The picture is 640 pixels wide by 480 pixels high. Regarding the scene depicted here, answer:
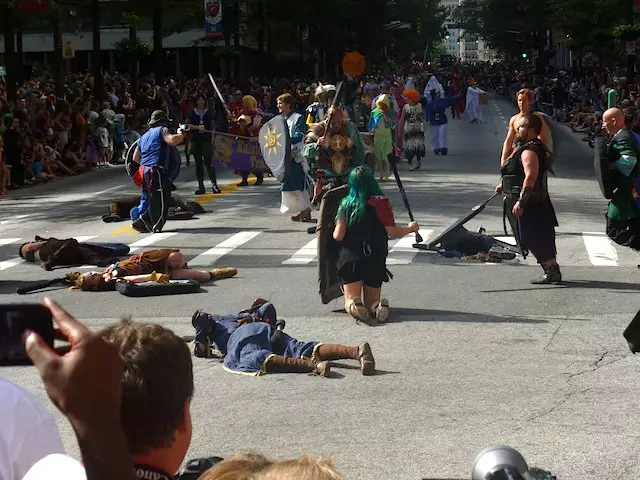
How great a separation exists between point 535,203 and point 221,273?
131 inches

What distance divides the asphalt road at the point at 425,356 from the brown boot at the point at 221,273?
0.51 ft

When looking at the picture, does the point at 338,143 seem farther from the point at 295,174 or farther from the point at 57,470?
the point at 57,470

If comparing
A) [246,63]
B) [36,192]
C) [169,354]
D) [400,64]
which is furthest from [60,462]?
[400,64]

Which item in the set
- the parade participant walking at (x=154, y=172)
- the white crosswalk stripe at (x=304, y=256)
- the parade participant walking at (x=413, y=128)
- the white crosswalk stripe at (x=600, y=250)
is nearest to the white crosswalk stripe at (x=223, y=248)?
the white crosswalk stripe at (x=304, y=256)

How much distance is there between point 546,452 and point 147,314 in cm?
558

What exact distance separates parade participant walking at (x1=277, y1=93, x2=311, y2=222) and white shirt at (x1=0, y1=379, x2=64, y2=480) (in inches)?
590

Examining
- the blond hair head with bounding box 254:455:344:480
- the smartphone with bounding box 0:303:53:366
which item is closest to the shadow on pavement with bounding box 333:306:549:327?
the blond hair head with bounding box 254:455:344:480

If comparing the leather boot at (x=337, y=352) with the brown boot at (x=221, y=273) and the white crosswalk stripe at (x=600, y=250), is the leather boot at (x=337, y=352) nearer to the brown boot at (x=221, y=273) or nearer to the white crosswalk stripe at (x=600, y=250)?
the brown boot at (x=221, y=273)

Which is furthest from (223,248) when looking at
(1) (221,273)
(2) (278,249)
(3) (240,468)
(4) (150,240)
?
(3) (240,468)

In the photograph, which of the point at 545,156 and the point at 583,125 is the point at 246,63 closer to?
the point at 583,125

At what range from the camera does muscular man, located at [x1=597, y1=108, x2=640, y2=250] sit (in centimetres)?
1277

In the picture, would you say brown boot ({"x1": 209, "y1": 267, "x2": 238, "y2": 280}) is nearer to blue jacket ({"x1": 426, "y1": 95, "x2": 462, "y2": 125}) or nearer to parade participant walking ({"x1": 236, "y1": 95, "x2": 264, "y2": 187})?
parade participant walking ({"x1": 236, "y1": 95, "x2": 264, "y2": 187})

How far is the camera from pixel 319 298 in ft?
→ 41.0

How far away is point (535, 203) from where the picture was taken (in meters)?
12.8
